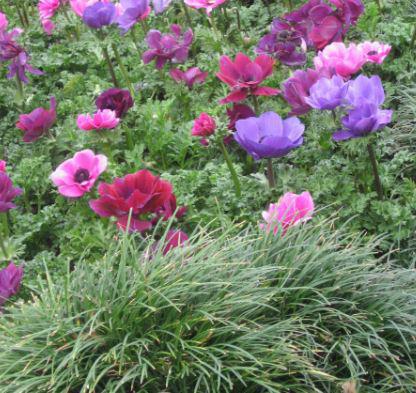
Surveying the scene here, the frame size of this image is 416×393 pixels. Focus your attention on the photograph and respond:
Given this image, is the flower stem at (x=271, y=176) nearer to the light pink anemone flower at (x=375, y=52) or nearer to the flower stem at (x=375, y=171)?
the flower stem at (x=375, y=171)

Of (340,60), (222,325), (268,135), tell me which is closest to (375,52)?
(340,60)

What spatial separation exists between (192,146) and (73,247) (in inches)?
32.9

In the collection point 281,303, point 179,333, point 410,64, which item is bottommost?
point 410,64

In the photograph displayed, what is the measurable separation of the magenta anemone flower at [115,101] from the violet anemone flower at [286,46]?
2.06ft

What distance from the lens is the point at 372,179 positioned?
3.24m

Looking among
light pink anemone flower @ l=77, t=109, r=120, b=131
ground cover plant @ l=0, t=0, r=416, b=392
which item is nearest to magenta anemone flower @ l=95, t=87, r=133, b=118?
ground cover plant @ l=0, t=0, r=416, b=392

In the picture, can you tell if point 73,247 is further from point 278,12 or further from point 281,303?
point 278,12

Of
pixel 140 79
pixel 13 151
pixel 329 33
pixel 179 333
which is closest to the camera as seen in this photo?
pixel 179 333

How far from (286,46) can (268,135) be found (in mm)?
719

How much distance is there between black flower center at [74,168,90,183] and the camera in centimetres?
300

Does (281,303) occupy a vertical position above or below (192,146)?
above

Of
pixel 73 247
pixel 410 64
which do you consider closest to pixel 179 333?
pixel 73 247

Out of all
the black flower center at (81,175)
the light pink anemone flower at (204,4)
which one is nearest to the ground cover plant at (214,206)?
the black flower center at (81,175)

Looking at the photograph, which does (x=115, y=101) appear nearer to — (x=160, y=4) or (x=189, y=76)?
(x=189, y=76)
